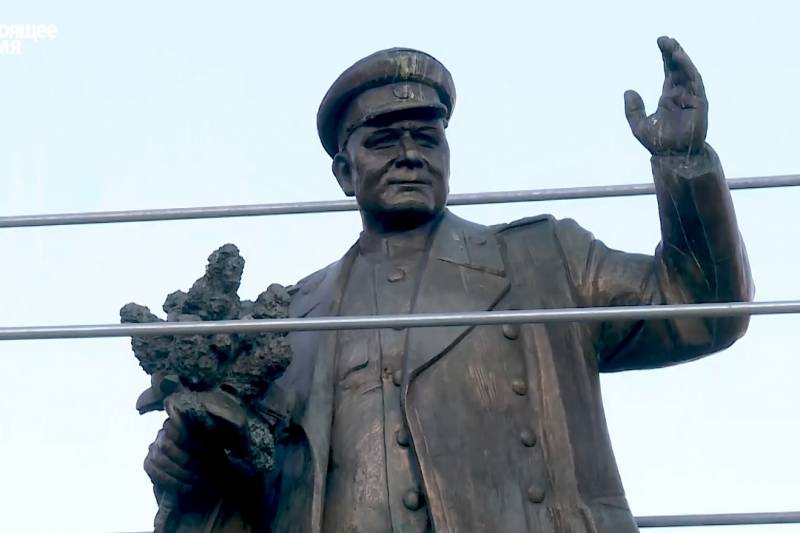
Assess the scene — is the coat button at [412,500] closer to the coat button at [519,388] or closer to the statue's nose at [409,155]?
the coat button at [519,388]

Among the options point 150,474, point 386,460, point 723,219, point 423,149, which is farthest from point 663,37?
point 150,474

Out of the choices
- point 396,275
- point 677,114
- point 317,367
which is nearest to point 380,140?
point 396,275

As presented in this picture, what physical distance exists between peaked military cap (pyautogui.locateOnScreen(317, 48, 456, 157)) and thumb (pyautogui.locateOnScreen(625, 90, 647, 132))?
0.80 meters

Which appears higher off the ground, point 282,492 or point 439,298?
point 439,298

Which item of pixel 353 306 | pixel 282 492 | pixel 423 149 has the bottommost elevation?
pixel 282 492

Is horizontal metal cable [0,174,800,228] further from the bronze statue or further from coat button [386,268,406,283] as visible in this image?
coat button [386,268,406,283]

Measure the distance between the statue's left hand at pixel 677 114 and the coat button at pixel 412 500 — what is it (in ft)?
4.26

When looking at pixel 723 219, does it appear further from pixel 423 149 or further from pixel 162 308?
pixel 162 308

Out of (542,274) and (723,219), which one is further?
(542,274)

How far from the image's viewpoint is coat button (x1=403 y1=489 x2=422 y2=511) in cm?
614

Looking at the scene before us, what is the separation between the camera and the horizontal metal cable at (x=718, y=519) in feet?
20.9

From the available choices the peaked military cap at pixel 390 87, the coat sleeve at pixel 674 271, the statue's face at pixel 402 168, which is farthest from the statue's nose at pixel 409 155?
the coat sleeve at pixel 674 271

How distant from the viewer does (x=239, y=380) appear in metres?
6.27

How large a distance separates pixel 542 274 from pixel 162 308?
1273 mm
